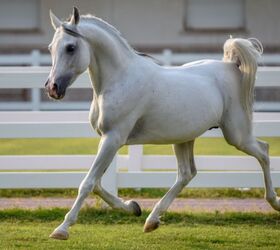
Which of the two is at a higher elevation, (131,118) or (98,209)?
(131,118)

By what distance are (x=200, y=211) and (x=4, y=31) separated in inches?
747

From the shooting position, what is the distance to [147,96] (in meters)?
8.87

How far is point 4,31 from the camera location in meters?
29.2

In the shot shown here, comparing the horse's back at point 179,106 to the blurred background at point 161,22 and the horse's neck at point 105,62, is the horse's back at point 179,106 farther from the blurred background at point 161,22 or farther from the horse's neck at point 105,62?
the blurred background at point 161,22

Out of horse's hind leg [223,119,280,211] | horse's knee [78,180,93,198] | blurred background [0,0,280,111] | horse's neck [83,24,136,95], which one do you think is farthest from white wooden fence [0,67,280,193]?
blurred background [0,0,280,111]

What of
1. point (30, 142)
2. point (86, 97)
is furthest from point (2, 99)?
point (30, 142)

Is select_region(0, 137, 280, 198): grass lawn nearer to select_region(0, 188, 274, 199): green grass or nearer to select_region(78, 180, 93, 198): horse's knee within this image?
select_region(0, 188, 274, 199): green grass

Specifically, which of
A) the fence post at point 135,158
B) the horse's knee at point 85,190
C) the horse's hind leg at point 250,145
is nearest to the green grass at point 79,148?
the fence post at point 135,158

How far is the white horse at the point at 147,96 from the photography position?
8.51 m

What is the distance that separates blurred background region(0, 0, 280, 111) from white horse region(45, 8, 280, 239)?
18.9 m

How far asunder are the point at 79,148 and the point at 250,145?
8447mm

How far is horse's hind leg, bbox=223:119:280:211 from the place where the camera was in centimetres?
951

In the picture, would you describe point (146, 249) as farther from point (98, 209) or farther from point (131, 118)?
point (98, 209)

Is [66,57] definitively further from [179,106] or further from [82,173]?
[82,173]
